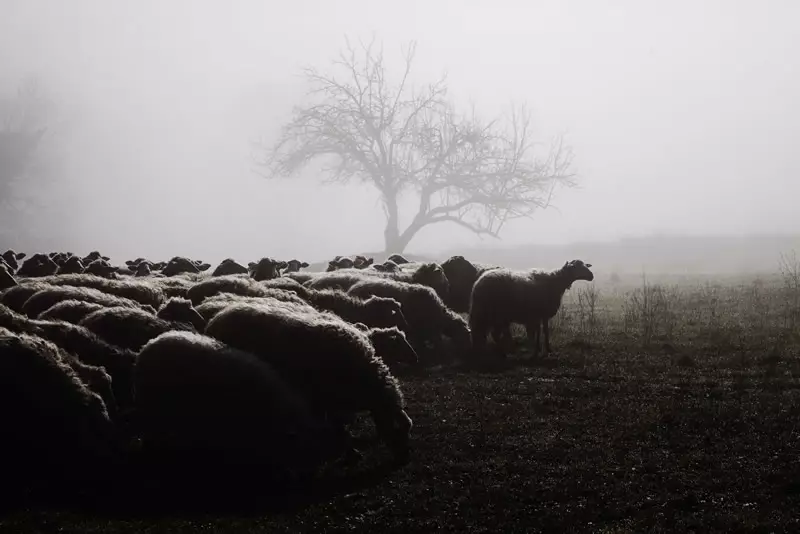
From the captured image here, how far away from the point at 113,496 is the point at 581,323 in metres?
11.9

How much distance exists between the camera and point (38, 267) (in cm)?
1453

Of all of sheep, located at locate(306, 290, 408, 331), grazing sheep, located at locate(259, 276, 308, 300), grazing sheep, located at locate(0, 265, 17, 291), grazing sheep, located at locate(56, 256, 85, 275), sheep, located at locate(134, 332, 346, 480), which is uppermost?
grazing sheep, located at locate(56, 256, 85, 275)

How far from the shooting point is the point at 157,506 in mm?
5156

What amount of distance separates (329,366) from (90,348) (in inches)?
94.2

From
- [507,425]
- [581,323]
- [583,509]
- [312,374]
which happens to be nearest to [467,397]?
[507,425]

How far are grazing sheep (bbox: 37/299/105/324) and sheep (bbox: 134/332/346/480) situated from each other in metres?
2.48

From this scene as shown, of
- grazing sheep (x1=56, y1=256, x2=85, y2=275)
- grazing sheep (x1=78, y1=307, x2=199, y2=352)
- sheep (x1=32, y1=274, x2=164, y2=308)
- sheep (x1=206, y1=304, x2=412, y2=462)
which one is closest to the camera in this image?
sheep (x1=206, y1=304, x2=412, y2=462)

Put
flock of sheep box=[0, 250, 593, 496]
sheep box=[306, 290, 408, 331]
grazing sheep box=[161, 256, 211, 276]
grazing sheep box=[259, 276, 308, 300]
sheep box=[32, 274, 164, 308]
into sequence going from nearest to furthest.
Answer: flock of sheep box=[0, 250, 593, 496], sheep box=[32, 274, 164, 308], sheep box=[306, 290, 408, 331], grazing sheep box=[259, 276, 308, 300], grazing sheep box=[161, 256, 211, 276]

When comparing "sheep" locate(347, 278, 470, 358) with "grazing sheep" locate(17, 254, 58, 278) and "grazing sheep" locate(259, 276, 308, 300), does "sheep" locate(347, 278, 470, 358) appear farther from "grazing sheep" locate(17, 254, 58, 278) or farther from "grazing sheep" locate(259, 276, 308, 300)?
"grazing sheep" locate(17, 254, 58, 278)

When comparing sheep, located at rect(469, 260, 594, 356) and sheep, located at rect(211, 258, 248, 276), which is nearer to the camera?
sheep, located at rect(469, 260, 594, 356)

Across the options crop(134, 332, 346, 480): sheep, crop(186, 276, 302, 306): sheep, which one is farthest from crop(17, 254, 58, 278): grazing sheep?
crop(134, 332, 346, 480): sheep

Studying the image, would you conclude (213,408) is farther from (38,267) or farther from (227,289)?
(38,267)

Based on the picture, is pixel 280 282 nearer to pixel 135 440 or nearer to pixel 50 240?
pixel 135 440

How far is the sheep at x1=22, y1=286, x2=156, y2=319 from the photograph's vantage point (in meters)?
8.94
